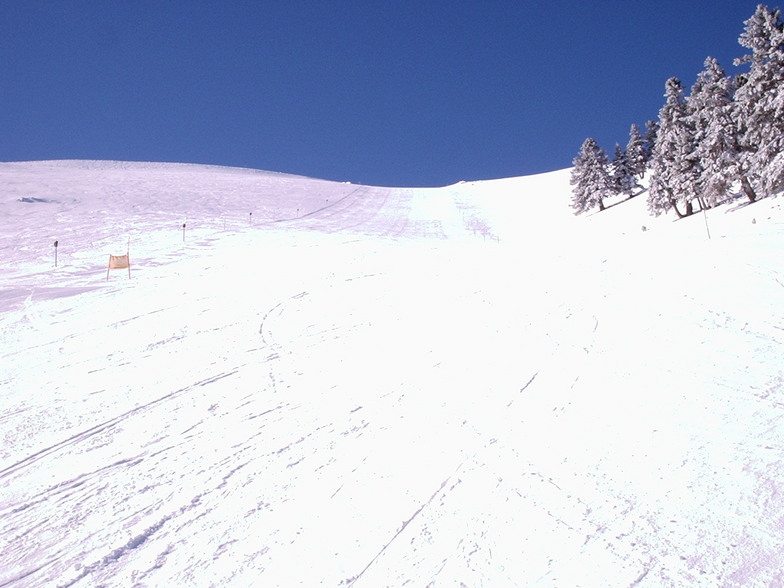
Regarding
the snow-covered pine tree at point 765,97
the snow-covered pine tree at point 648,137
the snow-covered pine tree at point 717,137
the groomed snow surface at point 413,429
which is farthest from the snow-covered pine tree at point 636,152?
the groomed snow surface at point 413,429

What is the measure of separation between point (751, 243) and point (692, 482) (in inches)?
459

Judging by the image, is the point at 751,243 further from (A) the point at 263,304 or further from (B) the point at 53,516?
(B) the point at 53,516

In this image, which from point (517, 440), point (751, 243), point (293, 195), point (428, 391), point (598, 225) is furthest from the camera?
point (293, 195)

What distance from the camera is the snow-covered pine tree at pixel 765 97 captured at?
856 inches

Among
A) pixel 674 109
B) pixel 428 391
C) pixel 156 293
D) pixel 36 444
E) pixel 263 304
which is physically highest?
pixel 674 109

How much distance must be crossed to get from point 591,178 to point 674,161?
15.1 meters

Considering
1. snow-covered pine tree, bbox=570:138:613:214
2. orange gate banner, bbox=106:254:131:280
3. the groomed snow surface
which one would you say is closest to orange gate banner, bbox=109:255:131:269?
orange gate banner, bbox=106:254:131:280

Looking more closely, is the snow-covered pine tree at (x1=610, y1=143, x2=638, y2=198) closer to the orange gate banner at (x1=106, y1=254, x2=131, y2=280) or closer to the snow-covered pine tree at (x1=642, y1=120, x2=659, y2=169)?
the snow-covered pine tree at (x1=642, y1=120, x2=659, y2=169)

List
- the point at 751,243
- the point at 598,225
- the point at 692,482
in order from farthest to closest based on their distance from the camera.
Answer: the point at 598,225, the point at 751,243, the point at 692,482

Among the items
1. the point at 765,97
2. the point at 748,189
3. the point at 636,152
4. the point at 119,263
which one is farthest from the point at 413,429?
the point at 636,152

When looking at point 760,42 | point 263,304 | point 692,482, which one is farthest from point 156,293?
point 760,42

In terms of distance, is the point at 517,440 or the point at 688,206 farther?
the point at 688,206

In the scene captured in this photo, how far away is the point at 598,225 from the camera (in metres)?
38.6

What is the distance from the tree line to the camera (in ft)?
72.9
